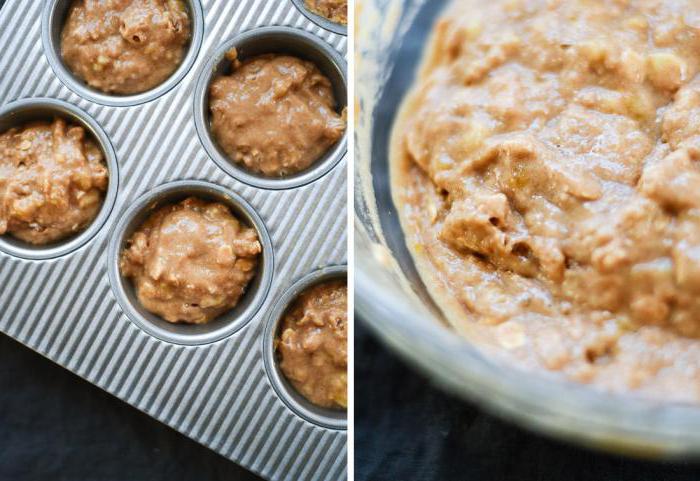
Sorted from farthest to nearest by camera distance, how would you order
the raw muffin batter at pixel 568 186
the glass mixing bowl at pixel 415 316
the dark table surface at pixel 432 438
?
the dark table surface at pixel 432 438 < the raw muffin batter at pixel 568 186 < the glass mixing bowl at pixel 415 316

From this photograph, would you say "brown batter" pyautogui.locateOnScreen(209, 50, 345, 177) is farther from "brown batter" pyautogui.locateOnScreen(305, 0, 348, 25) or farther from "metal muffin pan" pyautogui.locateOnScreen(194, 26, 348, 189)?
"brown batter" pyautogui.locateOnScreen(305, 0, 348, 25)

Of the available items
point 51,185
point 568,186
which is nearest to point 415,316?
point 568,186

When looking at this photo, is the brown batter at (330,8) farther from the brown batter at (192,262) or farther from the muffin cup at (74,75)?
the brown batter at (192,262)

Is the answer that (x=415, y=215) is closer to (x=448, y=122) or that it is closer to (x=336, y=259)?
(x=448, y=122)

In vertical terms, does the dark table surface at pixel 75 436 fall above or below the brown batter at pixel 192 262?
below

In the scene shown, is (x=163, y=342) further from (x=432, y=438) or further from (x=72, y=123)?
(x=432, y=438)

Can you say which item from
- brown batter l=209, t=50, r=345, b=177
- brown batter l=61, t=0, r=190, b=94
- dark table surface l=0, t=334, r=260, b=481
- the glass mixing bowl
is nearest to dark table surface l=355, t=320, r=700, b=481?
the glass mixing bowl

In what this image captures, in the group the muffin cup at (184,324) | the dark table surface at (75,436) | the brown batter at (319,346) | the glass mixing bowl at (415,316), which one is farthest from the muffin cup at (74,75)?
the dark table surface at (75,436)
